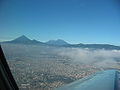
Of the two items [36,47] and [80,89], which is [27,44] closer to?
[36,47]

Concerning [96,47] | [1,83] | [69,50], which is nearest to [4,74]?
[1,83]

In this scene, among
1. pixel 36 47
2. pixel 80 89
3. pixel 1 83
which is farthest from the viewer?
pixel 36 47

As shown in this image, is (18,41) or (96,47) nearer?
(96,47)

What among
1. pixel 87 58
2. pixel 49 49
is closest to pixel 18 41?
pixel 49 49

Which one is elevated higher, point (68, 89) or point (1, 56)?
point (1, 56)

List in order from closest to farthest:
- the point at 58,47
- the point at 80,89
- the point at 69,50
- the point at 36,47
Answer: the point at 80,89
the point at 69,50
the point at 58,47
the point at 36,47

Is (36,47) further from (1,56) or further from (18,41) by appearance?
(1,56)

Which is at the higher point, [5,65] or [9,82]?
[5,65]

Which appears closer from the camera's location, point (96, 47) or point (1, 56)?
point (1, 56)

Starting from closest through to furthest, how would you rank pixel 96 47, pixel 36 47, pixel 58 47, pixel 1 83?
pixel 1 83
pixel 96 47
pixel 58 47
pixel 36 47
